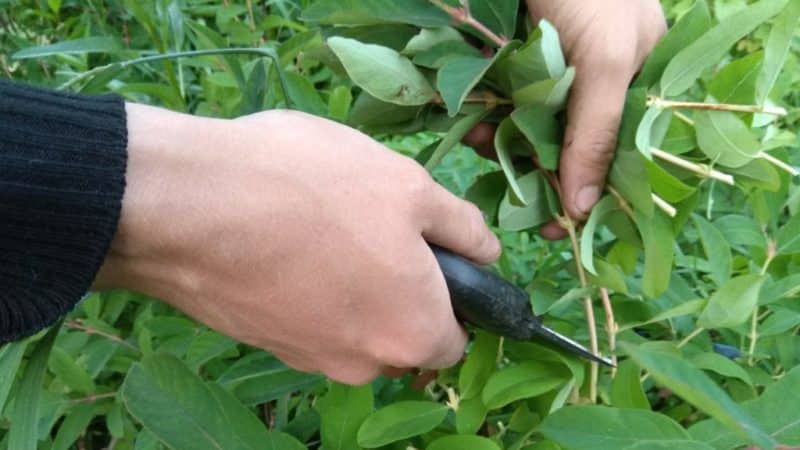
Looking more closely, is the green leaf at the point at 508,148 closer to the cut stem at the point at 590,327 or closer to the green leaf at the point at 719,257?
the cut stem at the point at 590,327

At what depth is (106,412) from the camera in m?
0.89

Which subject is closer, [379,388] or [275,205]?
[275,205]

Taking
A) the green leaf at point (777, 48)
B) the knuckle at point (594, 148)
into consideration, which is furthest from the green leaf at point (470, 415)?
the green leaf at point (777, 48)

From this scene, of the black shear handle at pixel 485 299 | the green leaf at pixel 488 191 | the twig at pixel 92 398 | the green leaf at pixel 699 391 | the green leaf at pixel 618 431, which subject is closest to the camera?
the green leaf at pixel 699 391

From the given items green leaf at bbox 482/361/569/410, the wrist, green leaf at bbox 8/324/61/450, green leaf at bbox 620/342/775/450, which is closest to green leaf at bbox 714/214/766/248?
green leaf at bbox 482/361/569/410

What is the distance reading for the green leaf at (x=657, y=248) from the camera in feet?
2.04

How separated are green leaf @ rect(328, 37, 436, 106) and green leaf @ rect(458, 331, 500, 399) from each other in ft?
0.68

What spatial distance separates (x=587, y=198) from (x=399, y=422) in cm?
23

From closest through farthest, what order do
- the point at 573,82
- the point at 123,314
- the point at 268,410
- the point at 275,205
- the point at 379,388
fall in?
the point at 275,205
the point at 573,82
the point at 379,388
the point at 268,410
the point at 123,314

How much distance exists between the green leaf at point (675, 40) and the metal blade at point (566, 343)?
223 mm

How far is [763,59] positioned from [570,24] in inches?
6.3

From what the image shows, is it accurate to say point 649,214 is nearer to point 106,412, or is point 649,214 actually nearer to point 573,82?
point 573,82

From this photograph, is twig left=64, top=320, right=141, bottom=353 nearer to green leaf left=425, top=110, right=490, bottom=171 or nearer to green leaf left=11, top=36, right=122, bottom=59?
green leaf left=11, top=36, right=122, bottom=59

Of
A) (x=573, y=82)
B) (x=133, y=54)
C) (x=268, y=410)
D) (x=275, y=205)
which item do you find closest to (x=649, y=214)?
(x=573, y=82)
